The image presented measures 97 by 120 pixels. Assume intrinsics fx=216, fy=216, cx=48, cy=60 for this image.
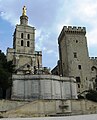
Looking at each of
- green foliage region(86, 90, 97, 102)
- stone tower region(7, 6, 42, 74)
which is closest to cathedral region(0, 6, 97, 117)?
stone tower region(7, 6, 42, 74)

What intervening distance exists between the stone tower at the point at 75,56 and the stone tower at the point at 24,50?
20.8 ft

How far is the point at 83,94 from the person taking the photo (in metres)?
46.2

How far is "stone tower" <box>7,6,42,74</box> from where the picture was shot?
49.4 meters

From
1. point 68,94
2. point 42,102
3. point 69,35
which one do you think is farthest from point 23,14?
point 42,102

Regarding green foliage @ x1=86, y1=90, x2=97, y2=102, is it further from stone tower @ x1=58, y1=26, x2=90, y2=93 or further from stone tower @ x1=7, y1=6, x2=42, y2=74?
stone tower @ x1=7, y1=6, x2=42, y2=74

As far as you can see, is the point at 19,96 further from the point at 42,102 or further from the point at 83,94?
the point at 83,94

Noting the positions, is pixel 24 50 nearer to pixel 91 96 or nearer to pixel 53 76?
pixel 53 76

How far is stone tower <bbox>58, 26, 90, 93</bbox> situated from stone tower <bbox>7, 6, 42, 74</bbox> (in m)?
6.34

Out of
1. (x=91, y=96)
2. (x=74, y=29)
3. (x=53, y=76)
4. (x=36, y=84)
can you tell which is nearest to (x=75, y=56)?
(x=74, y=29)

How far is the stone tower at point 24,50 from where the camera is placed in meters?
49.4

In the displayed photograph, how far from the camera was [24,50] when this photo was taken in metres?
52.4

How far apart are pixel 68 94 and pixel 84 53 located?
15247 mm

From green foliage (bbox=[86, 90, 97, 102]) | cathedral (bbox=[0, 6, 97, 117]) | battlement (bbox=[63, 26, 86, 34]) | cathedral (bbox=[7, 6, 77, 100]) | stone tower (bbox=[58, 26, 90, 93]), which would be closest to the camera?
cathedral (bbox=[0, 6, 97, 117])

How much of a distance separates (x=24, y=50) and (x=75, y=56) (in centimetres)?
1239
